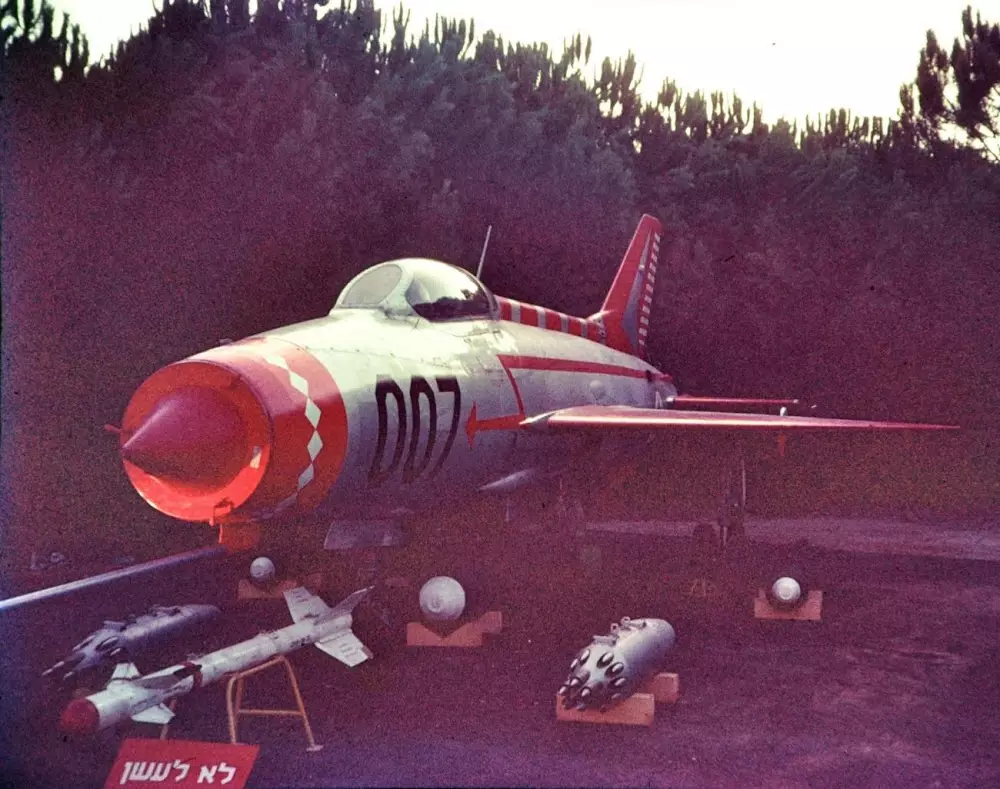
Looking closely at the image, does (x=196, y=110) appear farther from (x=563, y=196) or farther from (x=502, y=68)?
(x=502, y=68)

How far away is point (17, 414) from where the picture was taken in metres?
10.2

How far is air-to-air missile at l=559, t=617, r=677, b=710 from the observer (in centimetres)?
589

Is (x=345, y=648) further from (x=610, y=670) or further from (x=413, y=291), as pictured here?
(x=413, y=291)

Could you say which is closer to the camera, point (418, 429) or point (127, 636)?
point (127, 636)

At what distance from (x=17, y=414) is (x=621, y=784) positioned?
8.11 m

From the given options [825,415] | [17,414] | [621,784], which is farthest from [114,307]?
[825,415]

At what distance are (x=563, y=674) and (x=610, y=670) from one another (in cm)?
128

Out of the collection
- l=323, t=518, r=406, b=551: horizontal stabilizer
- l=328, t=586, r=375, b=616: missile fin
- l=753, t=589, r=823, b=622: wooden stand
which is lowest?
l=753, t=589, r=823, b=622: wooden stand

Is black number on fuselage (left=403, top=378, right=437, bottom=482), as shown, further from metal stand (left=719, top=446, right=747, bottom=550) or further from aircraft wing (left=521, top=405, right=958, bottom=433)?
metal stand (left=719, top=446, right=747, bottom=550)

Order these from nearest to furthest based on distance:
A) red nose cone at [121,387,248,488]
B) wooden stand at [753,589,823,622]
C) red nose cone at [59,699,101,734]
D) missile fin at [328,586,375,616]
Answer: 1. red nose cone at [59,699,101,734]
2. red nose cone at [121,387,248,488]
3. missile fin at [328,586,375,616]
4. wooden stand at [753,589,823,622]

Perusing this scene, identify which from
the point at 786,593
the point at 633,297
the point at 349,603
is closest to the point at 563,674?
the point at 349,603

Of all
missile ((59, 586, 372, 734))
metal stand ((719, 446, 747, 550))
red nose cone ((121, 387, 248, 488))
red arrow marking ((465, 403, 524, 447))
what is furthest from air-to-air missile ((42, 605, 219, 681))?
metal stand ((719, 446, 747, 550))

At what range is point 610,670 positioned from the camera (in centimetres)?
595

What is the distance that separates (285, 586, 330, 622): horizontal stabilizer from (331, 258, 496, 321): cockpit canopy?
2.30 meters
